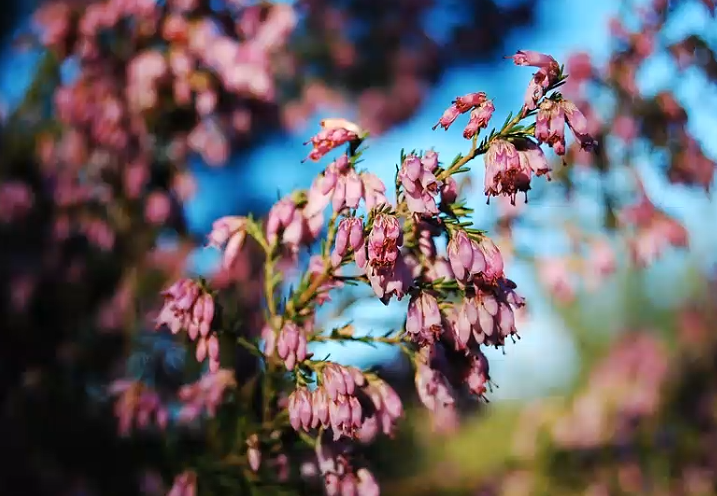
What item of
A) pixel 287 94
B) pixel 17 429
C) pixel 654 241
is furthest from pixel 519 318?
pixel 287 94

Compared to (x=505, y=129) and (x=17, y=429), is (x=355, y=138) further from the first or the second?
(x=17, y=429)

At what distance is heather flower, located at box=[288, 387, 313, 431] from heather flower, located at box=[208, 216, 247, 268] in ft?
0.98

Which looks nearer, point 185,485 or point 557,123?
point 557,123

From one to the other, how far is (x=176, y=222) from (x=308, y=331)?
3.82ft

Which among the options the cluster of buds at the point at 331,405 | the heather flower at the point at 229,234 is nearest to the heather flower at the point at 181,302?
the heather flower at the point at 229,234

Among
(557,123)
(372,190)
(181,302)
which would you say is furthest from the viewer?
(181,302)

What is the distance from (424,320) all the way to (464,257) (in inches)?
3.8

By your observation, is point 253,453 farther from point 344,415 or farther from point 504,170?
point 504,170

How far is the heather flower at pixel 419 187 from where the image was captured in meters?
0.88

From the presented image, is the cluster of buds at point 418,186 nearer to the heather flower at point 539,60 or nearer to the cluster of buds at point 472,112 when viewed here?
the cluster of buds at point 472,112

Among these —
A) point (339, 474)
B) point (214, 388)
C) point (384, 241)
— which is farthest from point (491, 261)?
point (214, 388)

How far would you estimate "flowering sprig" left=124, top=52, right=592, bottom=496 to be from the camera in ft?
2.92

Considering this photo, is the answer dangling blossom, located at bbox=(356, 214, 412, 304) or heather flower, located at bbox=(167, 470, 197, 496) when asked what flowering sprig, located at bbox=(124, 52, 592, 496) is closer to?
dangling blossom, located at bbox=(356, 214, 412, 304)

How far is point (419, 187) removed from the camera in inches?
35.1
